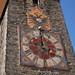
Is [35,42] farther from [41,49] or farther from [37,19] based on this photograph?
[37,19]

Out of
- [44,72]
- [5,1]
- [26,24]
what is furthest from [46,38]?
[5,1]

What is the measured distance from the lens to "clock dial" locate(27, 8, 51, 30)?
981 cm

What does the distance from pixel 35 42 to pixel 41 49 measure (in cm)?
40

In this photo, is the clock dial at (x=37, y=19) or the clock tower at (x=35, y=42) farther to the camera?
the clock dial at (x=37, y=19)

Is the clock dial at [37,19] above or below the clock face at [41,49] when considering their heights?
above

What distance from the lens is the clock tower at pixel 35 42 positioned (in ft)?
27.2

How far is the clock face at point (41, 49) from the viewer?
8.50m

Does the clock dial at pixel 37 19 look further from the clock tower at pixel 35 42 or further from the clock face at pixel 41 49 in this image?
the clock face at pixel 41 49

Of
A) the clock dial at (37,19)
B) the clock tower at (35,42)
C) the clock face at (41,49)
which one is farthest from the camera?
the clock dial at (37,19)

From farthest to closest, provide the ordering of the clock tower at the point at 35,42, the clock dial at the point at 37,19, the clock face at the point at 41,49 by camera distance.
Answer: the clock dial at the point at 37,19 → the clock face at the point at 41,49 → the clock tower at the point at 35,42

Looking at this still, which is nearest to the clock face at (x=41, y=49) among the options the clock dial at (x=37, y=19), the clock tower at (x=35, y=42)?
the clock tower at (x=35, y=42)

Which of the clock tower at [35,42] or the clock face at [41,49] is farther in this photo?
the clock face at [41,49]

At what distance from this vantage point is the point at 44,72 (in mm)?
8281

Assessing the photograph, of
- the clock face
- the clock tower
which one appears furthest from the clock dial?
the clock face
